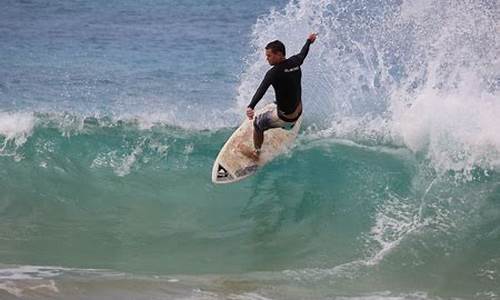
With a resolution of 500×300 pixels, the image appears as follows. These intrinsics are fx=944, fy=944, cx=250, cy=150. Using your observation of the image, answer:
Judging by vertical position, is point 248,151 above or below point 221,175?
above

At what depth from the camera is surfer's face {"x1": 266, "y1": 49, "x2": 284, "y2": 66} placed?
30.1 ft

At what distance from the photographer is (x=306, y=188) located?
11867 mm

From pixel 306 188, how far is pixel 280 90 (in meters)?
2.64

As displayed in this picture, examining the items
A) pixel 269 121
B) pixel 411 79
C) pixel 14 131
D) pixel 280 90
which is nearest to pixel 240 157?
pixel 269 121

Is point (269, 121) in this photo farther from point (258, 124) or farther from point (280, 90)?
point (280, 90)

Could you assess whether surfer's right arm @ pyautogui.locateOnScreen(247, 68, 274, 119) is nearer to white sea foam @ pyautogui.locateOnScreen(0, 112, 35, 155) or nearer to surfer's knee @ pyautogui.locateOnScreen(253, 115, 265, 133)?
surfer's knee @ pyautogui.locateOnScreen(253, 115, 265, 133)

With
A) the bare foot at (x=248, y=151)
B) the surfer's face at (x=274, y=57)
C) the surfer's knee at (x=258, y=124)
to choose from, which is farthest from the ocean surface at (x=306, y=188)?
the surfer's face at (x=274, y=57)

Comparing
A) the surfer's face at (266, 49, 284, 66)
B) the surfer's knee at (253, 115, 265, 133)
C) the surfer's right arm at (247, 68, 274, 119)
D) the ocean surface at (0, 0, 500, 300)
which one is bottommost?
the ocean surface at (0, 0, 500, 300)

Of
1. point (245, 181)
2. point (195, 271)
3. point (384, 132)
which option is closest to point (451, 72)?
point (384, 132)

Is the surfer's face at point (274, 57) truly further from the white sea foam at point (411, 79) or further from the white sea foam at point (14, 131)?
the white sea foam at point (14, 131)

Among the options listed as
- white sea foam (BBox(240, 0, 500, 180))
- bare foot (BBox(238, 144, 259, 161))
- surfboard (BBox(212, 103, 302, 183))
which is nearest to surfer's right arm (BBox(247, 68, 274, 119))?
surfboard (BBox(212, 103, 302, 183))

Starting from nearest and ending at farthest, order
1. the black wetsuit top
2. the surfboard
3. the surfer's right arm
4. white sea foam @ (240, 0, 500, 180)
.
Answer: the surfer's right arm → the black wetsuit top → the surfboard → white sea foam @ (240, 0, 500, 180)

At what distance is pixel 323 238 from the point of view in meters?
10.5

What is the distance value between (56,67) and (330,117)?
1122 centimetres
